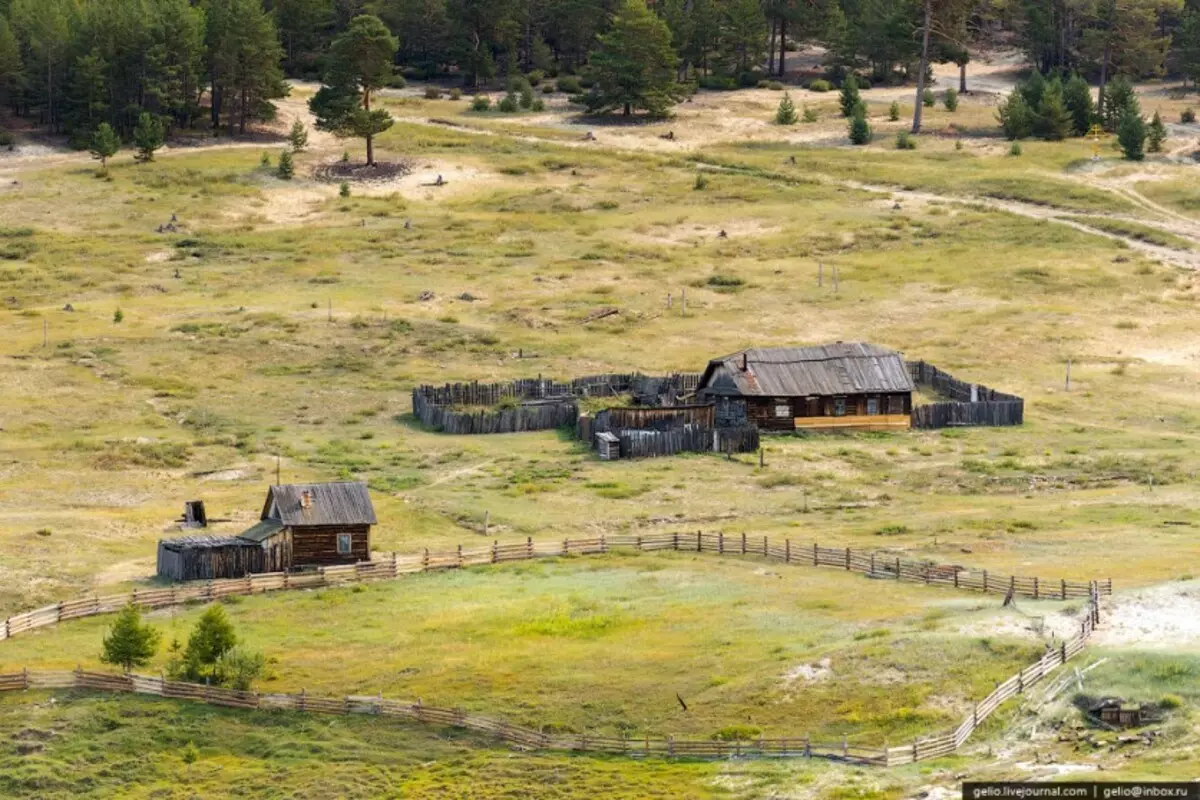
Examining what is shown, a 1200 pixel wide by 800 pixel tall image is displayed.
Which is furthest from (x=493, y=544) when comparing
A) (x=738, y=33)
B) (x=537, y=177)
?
(x=738, y=33)

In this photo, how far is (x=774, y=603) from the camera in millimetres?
67875

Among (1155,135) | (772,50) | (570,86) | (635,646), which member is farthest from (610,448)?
(772,50)

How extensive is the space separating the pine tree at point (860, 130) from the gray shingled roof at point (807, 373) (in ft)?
194

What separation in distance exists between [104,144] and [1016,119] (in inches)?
2403

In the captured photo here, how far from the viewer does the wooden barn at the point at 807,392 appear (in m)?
99.8

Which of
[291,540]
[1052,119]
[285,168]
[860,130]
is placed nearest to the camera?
[291,540]

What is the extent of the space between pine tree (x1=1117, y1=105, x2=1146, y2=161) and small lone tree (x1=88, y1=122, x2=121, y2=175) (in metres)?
65.1

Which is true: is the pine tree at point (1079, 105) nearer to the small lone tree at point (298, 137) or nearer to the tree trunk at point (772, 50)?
the tree trunk at point (772, 50)

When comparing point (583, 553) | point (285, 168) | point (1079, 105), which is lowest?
point (583, 553)

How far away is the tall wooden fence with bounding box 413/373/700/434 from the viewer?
327 feet

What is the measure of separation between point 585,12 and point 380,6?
15.5m

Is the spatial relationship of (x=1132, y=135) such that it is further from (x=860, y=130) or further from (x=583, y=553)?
(x=583, y=553)

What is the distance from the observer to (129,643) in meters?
62.6

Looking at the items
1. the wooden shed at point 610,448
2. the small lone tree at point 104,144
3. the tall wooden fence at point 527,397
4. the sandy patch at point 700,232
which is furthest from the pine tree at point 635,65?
the wooden shed at point 610,448
